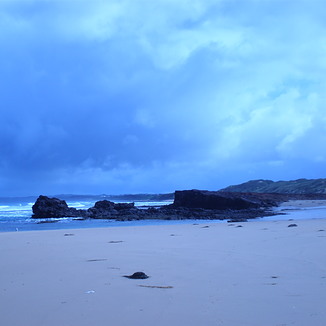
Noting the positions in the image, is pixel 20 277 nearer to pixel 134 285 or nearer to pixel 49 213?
pixel 134 285

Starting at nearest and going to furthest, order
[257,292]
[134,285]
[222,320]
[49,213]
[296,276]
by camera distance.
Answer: [222,320]
[257,292]
[134,285]
[296,276]
[49,213]

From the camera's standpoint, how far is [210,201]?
42188mm

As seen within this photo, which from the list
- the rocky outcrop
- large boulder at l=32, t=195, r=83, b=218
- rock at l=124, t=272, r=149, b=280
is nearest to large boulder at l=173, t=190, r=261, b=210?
the rocky outcrop

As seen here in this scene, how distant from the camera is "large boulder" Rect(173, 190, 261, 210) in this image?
40531mm

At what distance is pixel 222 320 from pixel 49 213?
115 ft

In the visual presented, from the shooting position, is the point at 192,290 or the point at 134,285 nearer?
the point at 192,290

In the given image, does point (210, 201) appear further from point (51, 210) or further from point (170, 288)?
point (170, 288)

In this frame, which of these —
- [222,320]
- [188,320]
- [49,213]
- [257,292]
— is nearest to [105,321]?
[188,320]

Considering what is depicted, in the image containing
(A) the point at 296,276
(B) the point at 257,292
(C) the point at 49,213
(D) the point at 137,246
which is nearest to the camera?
(B) the point at 257,292

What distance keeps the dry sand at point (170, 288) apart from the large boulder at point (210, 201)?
103 feet

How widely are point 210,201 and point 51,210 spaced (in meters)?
16.4

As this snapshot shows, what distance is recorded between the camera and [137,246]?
10.6 metres

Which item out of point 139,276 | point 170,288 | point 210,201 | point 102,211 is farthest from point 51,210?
point 170,288

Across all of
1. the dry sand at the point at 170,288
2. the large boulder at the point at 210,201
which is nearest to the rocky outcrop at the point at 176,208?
the large boulder at the point at 210,201
